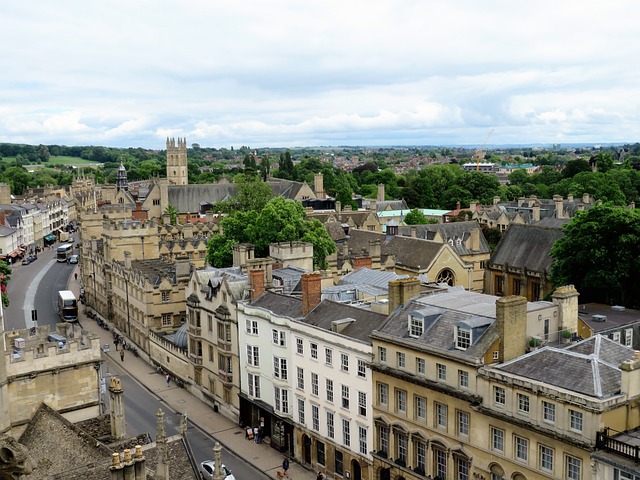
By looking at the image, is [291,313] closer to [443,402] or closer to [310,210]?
[443,402]

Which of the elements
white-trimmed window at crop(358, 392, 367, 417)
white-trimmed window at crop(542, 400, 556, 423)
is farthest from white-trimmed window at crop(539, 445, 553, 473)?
white-trimmed window at crop(358, 392, 367, 417)

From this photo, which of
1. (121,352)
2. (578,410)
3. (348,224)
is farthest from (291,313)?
(348,224)

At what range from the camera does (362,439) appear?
36344 mm

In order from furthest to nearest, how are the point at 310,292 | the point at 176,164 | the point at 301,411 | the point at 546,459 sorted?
the point at 176,164 → the point at 310,292 → the point at 301,411 → the point at 546,459

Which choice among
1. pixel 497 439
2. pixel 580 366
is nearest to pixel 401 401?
pixel 497 439

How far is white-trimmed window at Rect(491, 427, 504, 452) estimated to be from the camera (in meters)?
29.4

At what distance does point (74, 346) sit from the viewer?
94.7ft

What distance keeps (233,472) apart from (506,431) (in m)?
16.9

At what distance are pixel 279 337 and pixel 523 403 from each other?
17129 millimetres

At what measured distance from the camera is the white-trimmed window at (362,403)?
36125 mm

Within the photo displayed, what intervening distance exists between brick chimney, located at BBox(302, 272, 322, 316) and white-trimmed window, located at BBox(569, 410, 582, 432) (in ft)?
58.7

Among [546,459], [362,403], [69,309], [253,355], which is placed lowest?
[69,309]

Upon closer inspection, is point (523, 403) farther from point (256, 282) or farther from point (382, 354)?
point (256, 282)

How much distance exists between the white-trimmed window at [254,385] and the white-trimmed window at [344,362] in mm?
8325
